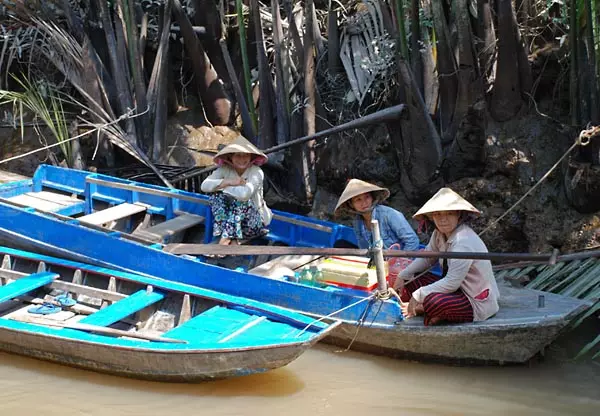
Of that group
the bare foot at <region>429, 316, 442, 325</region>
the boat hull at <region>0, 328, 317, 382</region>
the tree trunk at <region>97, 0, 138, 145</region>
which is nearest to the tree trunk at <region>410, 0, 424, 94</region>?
the bare foot at <region>429, 316, 442, 325</region>

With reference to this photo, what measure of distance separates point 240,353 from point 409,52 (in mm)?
3858

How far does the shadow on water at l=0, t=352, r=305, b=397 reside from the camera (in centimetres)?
491

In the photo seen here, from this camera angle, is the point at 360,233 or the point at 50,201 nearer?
the point at 360,233

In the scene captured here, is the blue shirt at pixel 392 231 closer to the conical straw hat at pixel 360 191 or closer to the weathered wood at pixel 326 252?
the conical straw hat at pixel 360 191

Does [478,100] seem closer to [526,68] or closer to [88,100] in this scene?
[526,68]

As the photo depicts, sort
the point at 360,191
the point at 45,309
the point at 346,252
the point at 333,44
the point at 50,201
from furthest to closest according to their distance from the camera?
the point at 333,44 < the point at 50,201 < the point at 45,309 < the point at 360,191 < the point at 346,252

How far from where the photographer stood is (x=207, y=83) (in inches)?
376

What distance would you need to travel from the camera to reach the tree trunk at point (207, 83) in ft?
29.8

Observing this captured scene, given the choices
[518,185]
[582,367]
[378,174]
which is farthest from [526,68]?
[582,367]

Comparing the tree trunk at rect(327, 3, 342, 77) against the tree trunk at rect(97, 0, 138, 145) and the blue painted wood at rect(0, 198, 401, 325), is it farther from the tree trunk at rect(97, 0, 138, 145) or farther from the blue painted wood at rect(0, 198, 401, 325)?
the blue painted wood at rect(0, 198, 401, 325)

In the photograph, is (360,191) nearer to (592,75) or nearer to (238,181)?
(238,181)

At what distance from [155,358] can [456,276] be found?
1921 millimetres

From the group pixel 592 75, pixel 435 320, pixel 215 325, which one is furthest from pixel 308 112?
pixel 435 320

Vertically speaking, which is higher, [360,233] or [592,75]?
[592,75]
